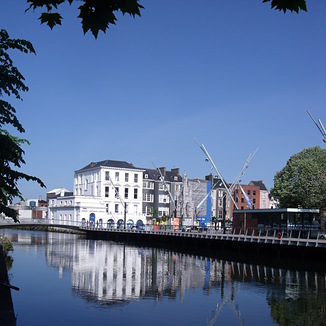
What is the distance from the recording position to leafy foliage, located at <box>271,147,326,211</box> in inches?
2369

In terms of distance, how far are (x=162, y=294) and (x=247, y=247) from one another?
30822 mm

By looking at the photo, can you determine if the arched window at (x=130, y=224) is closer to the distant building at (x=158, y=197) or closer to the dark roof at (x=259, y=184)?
the distant building at (x=158, y=197)

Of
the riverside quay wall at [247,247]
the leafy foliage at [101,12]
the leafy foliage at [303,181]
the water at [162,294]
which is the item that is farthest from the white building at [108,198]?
the leafy foliage at [101,12]

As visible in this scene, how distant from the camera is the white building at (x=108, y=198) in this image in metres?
109

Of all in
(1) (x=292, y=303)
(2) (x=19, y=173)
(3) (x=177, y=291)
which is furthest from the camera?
(3) (x=177, y=291)

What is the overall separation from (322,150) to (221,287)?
4403 centimetres

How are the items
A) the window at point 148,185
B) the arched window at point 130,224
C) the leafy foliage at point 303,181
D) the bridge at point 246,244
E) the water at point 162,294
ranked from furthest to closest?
the window at point 148,185 < the arched window at point 130,224 < the leafy foliage at point 303,181 < the bridge at point 246,244 < the water at point 162,294

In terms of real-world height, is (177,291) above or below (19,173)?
below

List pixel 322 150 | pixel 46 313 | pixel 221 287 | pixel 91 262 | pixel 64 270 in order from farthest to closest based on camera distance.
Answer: pixel 322 150
pixel 91 262
pixel 64 270
pixel 221 287
pixel 46 313

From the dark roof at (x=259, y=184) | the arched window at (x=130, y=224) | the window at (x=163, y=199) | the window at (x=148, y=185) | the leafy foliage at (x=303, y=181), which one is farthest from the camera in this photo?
the dark roof at (x=259, y=184)

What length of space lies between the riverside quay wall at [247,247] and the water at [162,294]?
18.6 ft

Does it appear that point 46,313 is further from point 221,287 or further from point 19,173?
point 221,287

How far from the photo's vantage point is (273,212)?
190ft

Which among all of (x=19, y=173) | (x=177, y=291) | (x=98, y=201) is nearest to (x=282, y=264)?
(x=177, y=291)
